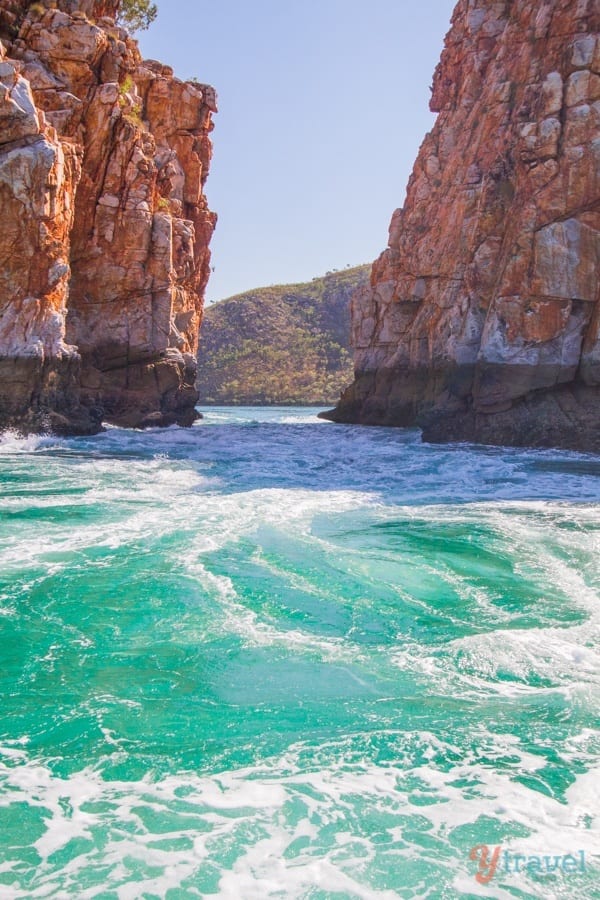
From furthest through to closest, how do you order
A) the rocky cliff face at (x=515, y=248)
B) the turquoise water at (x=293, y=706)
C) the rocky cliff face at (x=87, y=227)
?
1. the rocky cliff face at (x=515, y=248)
2. the rocky cliff face at (x=87, y=227)
3. the turquoise water at (x=293, y=706)

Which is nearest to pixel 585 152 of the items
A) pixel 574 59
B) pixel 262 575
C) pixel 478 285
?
pixel 574 59

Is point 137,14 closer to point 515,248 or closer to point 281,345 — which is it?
point 515,248

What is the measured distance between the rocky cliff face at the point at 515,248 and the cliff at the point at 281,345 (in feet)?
170

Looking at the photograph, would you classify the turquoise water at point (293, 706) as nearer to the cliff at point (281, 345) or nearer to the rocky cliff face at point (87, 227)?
the rocky cliff face at point (87, 227)

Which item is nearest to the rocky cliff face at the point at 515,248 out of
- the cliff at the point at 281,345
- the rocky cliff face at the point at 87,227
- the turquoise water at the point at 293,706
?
the rocky cliff face at the point at 87,227

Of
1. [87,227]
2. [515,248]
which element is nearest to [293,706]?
[515,248]

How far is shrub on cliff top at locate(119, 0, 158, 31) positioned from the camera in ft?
129

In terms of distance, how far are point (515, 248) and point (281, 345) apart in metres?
80.9

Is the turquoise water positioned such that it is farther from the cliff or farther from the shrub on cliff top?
the cliff

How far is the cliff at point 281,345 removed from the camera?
304 feet

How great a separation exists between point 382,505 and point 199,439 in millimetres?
15939

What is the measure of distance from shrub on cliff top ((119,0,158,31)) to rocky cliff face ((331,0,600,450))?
17512 mm

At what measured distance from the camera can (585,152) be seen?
81.6 feet

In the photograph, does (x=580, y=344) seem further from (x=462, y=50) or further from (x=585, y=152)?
(x=462, y=50)
